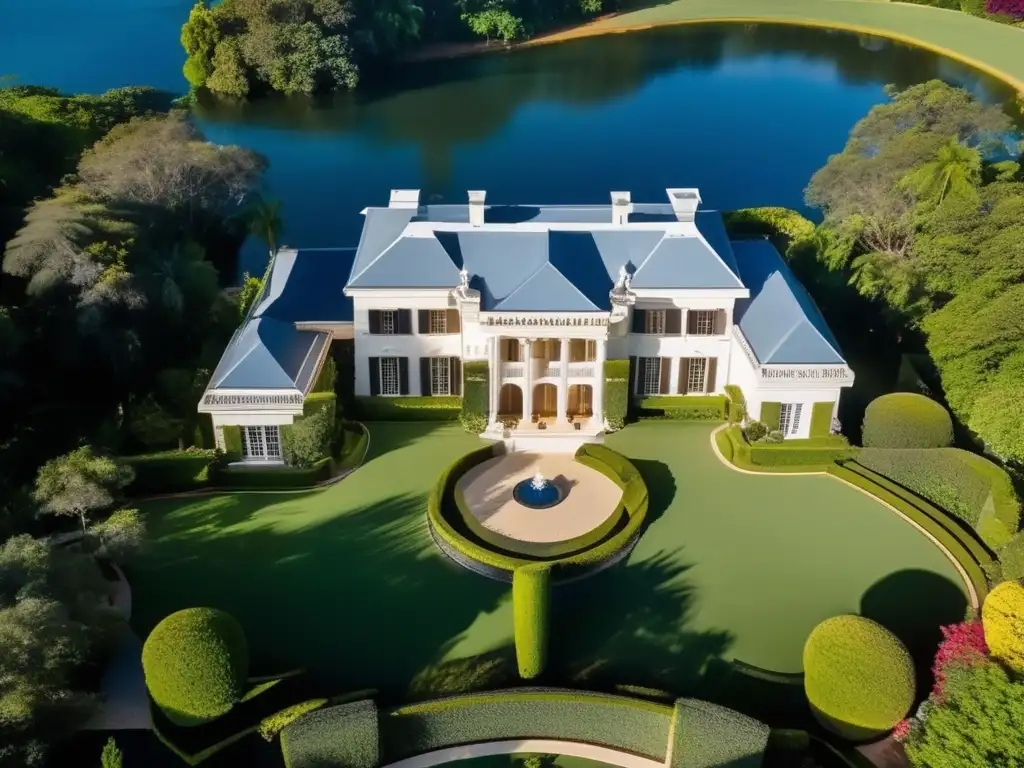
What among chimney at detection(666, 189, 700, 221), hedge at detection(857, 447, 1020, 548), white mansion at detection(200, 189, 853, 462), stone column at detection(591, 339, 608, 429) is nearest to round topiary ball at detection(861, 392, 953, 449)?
hedge at detection(857, 447, 1020, 548)

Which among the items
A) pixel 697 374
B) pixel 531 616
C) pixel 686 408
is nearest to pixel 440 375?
pixel 686 408

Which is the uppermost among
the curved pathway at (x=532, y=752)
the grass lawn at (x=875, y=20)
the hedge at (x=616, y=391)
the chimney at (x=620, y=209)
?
the grass lawn at (x=875, y=20)

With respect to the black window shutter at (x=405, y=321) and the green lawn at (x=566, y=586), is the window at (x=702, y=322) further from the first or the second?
the black window shutter at (x=405, y=321)

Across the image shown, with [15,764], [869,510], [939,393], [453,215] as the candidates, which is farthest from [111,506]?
[939,393]

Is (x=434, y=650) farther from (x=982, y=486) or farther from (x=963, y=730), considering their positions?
(x=982, y=486)

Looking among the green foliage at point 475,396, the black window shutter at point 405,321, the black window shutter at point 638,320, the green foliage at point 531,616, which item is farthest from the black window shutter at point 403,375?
the green foliage at point 531,616

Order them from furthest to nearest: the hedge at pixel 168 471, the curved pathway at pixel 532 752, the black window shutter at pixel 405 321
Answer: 1. the black window shutter at pixel 405 321
2. the hedge at pixel 168 471
3. the curved pathway at pixel 532 752
